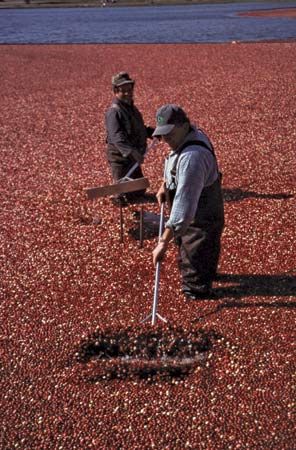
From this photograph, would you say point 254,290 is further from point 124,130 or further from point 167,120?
point 124,130

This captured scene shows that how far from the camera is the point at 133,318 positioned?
5.43 metres

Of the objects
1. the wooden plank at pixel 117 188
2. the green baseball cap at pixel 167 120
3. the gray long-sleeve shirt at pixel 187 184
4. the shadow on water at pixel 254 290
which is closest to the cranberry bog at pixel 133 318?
the shadow on water at pixel 254 290

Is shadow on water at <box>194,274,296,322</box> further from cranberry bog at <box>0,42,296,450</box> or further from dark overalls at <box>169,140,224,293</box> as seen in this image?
dark overalls at <box>169,140,224,293</box>

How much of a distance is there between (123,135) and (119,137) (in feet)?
0.24

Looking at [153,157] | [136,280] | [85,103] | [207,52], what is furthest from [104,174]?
[207,52]

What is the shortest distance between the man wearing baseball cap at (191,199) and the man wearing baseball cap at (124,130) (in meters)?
2.10

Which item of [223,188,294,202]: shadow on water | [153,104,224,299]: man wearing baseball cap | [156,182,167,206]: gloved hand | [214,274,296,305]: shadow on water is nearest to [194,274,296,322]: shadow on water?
[214,274,296,305]: shadow on water

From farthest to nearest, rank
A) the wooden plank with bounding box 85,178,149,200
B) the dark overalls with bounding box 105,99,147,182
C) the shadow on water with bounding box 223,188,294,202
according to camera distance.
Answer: the shadow on water with bounding box 223,188,294,202
the dark overalls with bounding box 105,99,147,182
the wooden plank with bounding box 85,178,149,200

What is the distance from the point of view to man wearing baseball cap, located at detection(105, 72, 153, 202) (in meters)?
7.54

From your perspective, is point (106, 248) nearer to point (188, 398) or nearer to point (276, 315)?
point (276, 315)

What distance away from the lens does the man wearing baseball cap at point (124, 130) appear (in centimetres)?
754

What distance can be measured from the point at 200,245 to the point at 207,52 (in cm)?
2379

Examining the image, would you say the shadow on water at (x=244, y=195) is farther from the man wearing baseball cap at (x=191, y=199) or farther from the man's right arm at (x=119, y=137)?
the man wearing baseball cap at (x=191, y=199)

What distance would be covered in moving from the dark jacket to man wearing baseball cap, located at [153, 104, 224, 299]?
217 cm
